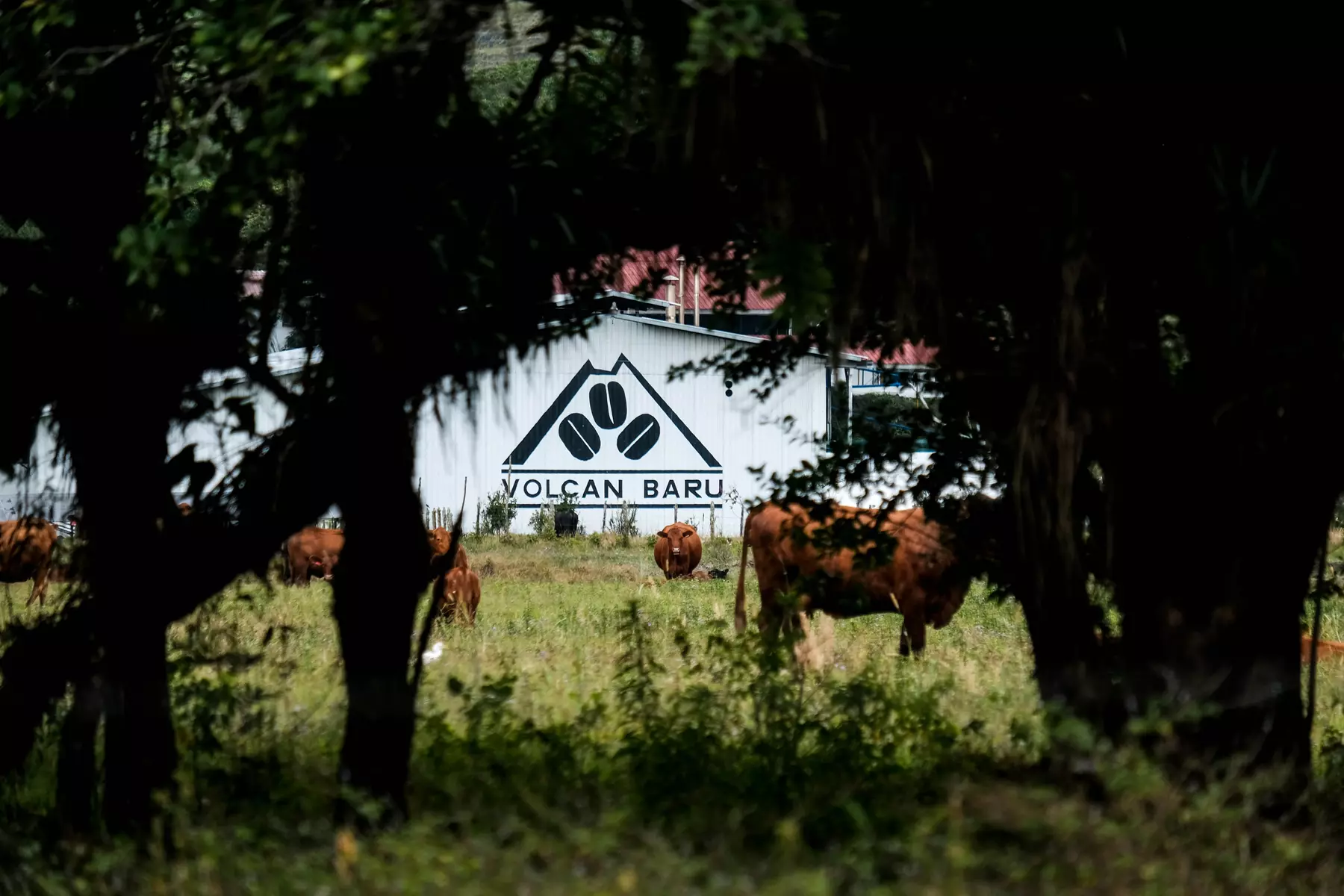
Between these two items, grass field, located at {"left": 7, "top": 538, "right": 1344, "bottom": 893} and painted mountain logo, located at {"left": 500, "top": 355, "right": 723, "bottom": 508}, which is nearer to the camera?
grass field, located at {"left": 7, "top": 538, "right": 1344, "bottom": 893}

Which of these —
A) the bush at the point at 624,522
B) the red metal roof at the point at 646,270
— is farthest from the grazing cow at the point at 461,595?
the bush at the point at 624,522

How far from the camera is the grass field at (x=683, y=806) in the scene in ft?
13.9

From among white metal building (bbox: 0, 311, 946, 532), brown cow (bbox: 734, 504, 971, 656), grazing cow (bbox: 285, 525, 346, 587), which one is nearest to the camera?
brown cow (bbox: 734, 504, 971, 656)

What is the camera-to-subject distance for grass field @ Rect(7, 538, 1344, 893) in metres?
4.24

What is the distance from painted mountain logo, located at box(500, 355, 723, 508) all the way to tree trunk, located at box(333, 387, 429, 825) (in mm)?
29952

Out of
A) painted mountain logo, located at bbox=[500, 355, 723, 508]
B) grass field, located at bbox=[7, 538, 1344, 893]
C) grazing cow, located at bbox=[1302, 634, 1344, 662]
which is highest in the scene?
painted mountain logo, located at bbox=[500, 355, 723, 508]

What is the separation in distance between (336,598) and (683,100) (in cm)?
209

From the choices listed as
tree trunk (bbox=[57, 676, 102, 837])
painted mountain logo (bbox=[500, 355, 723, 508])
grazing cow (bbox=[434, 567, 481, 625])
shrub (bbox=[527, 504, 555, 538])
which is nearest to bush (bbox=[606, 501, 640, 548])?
painted mountain logo (bbox=[500, 355, 723, 508])

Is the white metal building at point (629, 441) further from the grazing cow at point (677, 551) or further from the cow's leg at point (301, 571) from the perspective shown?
the cow's leg at point (301, 571)

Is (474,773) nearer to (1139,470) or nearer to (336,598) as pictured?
(336,598)

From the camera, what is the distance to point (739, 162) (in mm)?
5520

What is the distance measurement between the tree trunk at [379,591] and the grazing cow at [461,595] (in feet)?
32.3

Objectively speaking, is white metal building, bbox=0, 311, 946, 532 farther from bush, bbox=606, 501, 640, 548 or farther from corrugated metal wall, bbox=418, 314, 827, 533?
bush, bbox=606, 501, 640, 548

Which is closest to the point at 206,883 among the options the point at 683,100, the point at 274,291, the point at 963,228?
the point at 274,291
